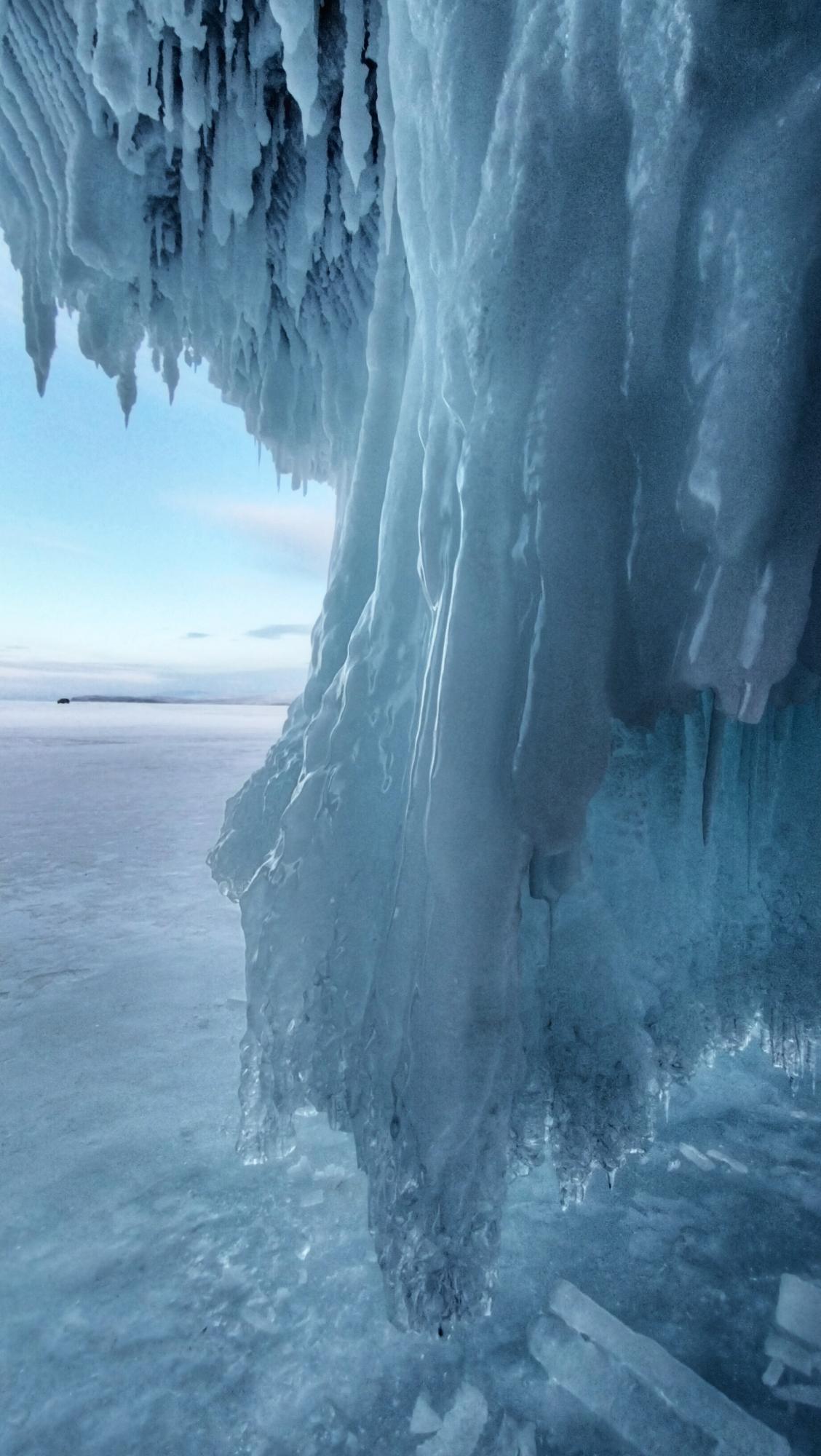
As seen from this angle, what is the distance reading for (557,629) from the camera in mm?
1405

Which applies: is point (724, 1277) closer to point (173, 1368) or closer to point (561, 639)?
point (173, 1368)

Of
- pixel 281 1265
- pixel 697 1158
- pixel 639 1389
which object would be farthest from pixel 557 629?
pixel 697 1158

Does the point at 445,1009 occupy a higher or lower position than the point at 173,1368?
higher

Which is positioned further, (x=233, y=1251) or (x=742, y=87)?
(x=233, y=1251)

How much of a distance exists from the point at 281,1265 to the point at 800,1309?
4.25 ft

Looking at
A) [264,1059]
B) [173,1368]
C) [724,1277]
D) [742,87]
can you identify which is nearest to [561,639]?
[742,87]

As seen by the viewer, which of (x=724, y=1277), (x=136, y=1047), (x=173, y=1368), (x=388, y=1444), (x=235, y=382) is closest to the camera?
(x=388, y=1444)

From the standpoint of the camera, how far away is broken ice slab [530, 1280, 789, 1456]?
4.08 feet

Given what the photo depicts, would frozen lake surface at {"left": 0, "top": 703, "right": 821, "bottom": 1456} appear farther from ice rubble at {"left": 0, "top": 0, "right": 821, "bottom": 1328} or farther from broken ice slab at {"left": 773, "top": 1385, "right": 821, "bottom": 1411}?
ice rubble at {"left": 0, "top": 0, "right": 821, "bottom": 1328}

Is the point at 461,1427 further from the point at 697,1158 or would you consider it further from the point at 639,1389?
the point at 697,1158

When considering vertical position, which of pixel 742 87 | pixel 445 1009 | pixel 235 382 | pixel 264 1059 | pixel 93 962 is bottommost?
pixel 93 962

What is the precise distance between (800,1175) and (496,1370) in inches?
46.9

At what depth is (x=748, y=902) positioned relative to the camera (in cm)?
241

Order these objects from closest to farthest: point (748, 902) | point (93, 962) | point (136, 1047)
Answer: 1. point (748, 902)
2. point (136, 1047)
3. point (93, 962)
